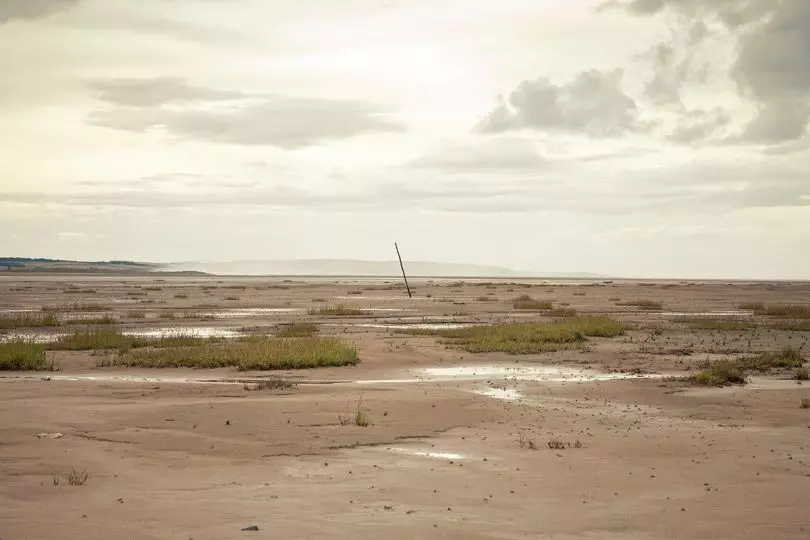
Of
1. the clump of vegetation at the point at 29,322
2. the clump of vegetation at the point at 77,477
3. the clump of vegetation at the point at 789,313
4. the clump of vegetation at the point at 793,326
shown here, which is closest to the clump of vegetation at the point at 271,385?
the clump of vegetation at the point at 77,477

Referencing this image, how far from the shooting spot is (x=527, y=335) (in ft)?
103

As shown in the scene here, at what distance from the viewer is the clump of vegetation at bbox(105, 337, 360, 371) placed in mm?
23281

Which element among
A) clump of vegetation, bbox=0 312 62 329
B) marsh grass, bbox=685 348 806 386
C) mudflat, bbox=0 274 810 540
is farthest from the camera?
clump of vegetation, bbox=0 312 62 329

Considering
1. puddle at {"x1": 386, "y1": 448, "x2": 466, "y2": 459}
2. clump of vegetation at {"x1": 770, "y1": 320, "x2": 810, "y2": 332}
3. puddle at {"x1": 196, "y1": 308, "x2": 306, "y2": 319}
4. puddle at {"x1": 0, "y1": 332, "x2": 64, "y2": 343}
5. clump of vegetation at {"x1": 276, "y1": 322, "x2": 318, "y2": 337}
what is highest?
puddle at {"x1": 196, "y1": 308, "x2": 306, "y2": 319}

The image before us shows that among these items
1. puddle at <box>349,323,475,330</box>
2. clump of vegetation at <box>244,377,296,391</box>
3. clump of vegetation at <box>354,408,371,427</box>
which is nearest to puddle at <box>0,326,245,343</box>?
puddle at <box>349,323,475,330</box>

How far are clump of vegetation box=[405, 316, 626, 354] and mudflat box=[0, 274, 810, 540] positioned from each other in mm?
2732

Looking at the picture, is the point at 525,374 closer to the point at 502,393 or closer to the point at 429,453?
the point at 502,393

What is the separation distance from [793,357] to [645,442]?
14101 millimetres

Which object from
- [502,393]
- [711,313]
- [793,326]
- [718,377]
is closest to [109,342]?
[502,393]

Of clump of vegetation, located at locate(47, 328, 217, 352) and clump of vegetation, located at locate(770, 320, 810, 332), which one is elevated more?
clump of vegetation, located at locate(47, 328, 217, 352)

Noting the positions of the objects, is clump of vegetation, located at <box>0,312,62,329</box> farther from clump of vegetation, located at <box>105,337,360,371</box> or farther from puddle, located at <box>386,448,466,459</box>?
puddle, located at <box>386,448,466,459</box>

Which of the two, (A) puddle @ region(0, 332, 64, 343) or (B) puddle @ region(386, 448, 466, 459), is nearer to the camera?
(B) puddle @ region(386, 448, 466, 459)

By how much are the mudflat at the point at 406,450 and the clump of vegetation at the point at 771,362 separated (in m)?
0.12

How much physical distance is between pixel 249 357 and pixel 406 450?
11.5m
